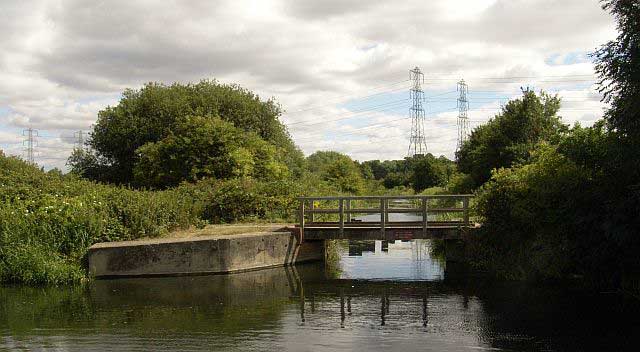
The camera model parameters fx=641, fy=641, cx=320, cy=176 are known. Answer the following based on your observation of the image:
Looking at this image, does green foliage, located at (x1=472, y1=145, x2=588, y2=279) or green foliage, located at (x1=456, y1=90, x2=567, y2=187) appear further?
green foliage, located at (x1=456, y1=90, x2=567, y2=187)

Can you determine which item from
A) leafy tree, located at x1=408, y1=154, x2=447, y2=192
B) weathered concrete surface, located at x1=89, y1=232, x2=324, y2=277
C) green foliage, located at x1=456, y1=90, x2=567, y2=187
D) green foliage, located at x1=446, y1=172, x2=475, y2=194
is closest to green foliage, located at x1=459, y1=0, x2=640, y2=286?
weathered concrete surface, located at x1=89, y1=232, x2=324, y2=277

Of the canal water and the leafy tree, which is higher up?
the leafy tree

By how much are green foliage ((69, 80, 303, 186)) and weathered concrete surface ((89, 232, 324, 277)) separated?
20241 mm

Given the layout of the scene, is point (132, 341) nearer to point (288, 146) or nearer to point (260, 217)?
point (260, 217)

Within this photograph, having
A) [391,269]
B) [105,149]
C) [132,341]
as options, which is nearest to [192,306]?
[132,341]

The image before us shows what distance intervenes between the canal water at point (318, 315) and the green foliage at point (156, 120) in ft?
75.2

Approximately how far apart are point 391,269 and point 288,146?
25.7 meters

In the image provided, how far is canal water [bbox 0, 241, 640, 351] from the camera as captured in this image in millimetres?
10867

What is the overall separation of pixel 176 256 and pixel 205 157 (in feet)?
46.4

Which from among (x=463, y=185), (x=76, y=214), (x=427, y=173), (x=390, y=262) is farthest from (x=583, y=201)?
(x=427, y=173)

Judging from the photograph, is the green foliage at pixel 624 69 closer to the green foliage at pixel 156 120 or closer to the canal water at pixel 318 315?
the canal water at pixel 318 315

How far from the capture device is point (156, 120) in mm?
41906

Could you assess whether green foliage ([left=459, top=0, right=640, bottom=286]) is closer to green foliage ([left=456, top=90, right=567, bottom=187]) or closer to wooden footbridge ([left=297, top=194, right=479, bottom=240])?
wooden footbridge ([left=297, top=194, right=479, bottom=240])

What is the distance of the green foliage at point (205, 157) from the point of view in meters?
32.2
